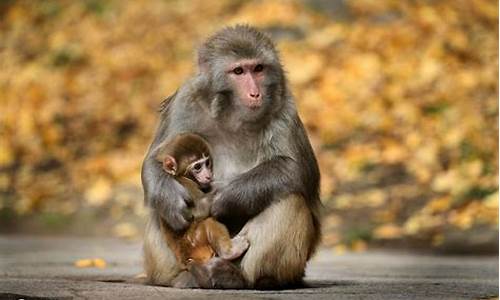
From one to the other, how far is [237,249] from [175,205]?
46cm

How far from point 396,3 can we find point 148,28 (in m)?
4.12

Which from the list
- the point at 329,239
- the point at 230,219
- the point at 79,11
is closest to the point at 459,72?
the point at 329,239

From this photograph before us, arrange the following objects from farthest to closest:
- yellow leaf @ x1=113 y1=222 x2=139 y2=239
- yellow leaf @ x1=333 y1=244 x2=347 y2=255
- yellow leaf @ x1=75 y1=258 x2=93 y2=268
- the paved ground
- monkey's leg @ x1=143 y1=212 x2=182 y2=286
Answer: yellow leaf @ x1=113 y1=222 x2=139 y2=239
yellow leaf @ x1=333 y1=244 x2=347 y2=255
yellow leaf @ x1=75 y1=258 x2=93 y2=268
monkey's leg @ x1=143 y1=212 x2=182 y2=286
the paved ground

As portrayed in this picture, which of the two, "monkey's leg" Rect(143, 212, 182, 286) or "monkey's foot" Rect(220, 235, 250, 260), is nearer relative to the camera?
"monkey's foot" Rect(220, 235, 250, 260)

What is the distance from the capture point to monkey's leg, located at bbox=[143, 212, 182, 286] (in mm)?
7629

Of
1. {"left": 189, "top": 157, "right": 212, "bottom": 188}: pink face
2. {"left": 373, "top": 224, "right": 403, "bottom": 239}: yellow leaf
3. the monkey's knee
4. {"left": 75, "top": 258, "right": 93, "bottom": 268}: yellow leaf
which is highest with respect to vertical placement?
{"left": 373, "top": 224, "right": 403, "bottom": 239}: yellow leaf

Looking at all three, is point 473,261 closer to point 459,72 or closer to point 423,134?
point 423,134

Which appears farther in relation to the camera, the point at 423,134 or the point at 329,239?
the point at 423,134

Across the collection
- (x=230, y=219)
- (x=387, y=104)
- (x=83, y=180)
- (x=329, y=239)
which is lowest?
(x=230, y=219)

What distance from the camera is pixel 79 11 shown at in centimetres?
2086

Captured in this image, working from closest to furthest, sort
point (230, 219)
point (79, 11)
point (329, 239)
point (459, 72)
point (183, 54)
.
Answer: point (230, 219) < point (329, 239) < point (459, 72) < point (183, 54) < point (79, 11)

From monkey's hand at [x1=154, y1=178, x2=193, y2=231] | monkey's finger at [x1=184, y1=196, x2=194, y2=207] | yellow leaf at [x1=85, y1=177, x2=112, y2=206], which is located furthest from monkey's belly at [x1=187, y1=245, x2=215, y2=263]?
yellow leaf at [x1=85, y1=177, x2=112, y2=206]

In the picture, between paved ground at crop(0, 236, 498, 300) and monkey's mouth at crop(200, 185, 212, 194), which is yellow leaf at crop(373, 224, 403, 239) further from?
monkey's mouth at crop(200, 185, 212, 194)

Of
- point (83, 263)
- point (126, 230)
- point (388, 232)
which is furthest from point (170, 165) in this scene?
point (126, 230)
